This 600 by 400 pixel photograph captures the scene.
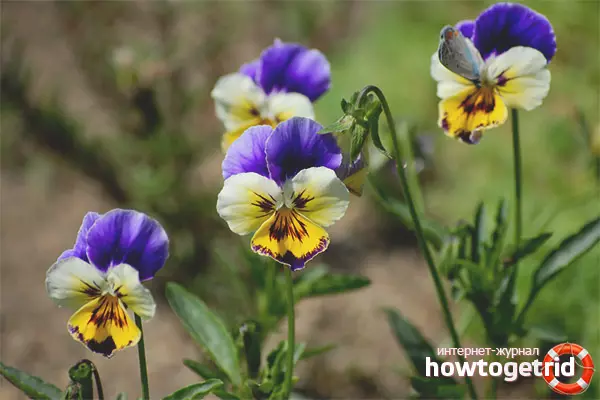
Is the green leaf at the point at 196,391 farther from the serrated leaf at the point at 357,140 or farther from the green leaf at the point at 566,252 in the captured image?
the green leaf at the point at 566,252

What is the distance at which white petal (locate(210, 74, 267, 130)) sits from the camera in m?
1.30

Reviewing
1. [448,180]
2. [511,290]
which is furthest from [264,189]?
[448,180]

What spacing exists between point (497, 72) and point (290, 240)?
A: 428mm

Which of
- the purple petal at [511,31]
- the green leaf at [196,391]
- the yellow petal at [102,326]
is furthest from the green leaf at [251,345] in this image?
the purple petal at [511,31]

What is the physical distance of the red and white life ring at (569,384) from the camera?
51.6 inches

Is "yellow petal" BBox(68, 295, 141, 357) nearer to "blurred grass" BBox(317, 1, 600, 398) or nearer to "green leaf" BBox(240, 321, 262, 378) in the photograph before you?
"green leaf" BBox(240, 321, 262, 378)

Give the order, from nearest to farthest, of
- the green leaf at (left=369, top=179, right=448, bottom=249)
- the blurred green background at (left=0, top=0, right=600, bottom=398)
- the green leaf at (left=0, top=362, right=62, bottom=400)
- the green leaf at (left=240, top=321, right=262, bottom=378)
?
1. the green leaf at (left=0, top=362, right=62, bottom=400)
2. the green leaf at (left=240, top=321, right=262, bottom=378)
3. the green leaf at (left=369, top=179, right=448, bottom=249)
4. the blurred green background at (left=0, top=0, right=600, bottom=398)

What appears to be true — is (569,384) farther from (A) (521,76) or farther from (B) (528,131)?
(B) (528,131)

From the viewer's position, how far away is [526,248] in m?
1.24

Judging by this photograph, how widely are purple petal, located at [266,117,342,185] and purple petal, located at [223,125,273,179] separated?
28mm

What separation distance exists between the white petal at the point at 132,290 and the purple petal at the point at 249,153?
188 millimetres

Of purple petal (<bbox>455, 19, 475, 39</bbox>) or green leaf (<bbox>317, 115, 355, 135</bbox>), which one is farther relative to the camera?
purple petal (<bbox>455, 19, 475, 39</bbox>)

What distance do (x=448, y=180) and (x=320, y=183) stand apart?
5.82 feet

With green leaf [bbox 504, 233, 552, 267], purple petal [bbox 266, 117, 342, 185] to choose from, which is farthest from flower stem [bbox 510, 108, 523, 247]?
purple petal [bbox 266, 117, 342, 185]
